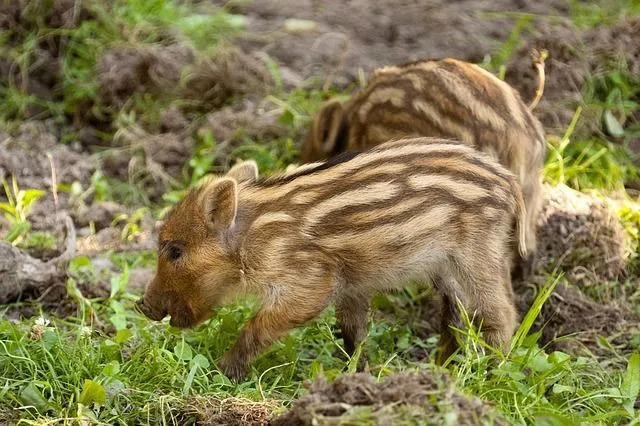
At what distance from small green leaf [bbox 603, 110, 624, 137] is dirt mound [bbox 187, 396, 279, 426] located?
3.32m

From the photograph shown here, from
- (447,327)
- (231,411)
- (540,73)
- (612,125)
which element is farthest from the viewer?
(612,125)

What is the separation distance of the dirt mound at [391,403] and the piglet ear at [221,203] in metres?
1.19

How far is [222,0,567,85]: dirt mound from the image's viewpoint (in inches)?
289

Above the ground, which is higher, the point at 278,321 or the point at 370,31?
the point at 278,321

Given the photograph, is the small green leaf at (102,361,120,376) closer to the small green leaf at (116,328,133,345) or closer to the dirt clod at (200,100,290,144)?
the small green leaf at (116,328,133,345)

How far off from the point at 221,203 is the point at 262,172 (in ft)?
6.70

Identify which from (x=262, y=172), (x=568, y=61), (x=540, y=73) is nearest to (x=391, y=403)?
(x=540, y=73)

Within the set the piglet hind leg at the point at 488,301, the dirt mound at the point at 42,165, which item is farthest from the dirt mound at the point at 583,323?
the dirt mound at the point at 42,165

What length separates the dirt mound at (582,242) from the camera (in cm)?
544

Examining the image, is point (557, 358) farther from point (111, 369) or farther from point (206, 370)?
point (111, 369)

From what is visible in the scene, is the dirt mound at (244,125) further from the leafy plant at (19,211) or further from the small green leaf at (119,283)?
the small green leaf at (119,283)

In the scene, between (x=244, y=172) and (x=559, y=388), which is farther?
(x=244, y=172)

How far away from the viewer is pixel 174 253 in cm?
453

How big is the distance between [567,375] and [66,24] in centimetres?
452
